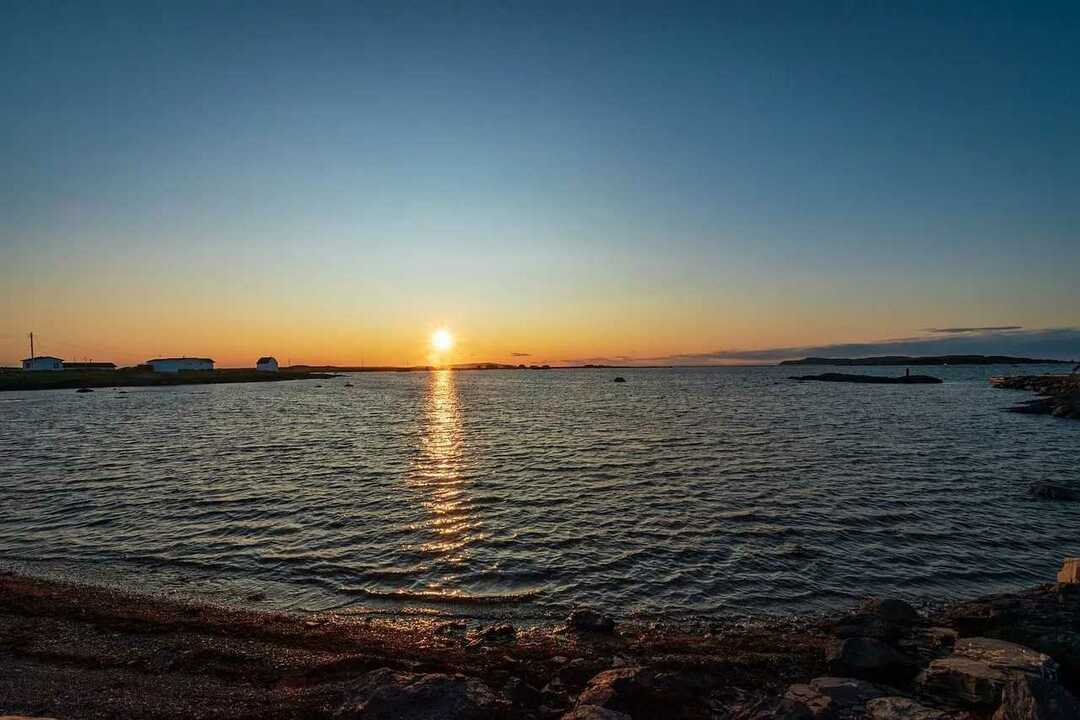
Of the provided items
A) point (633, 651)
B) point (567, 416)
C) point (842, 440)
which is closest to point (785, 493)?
point (633, 651)

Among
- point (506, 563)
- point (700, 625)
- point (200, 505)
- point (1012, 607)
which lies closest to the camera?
point (1012, 607)

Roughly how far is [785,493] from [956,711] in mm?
18229

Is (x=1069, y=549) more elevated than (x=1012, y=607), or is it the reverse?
(x=1012, y=607)

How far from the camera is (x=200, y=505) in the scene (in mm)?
24312

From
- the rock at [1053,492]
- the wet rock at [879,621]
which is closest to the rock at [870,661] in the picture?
the wet rock at [879,621]

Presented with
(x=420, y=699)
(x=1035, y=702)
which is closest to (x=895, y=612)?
(x=1035, y=702)

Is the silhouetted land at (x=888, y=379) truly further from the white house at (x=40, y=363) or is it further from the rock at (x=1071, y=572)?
the white house at (x=40, y=363)

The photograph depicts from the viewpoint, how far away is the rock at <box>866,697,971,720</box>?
8172 mm

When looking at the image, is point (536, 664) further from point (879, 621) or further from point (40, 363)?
point (40, 363)

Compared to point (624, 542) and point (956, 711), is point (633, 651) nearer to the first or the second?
point (956, 711)

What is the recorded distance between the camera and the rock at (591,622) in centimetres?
1272

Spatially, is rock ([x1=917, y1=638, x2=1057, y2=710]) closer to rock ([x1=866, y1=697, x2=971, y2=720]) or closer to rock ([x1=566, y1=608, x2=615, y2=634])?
rock ([x1=866, y1=697, x2=971, y2=720])

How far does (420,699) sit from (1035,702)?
879 cm

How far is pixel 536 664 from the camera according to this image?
1088 cm
